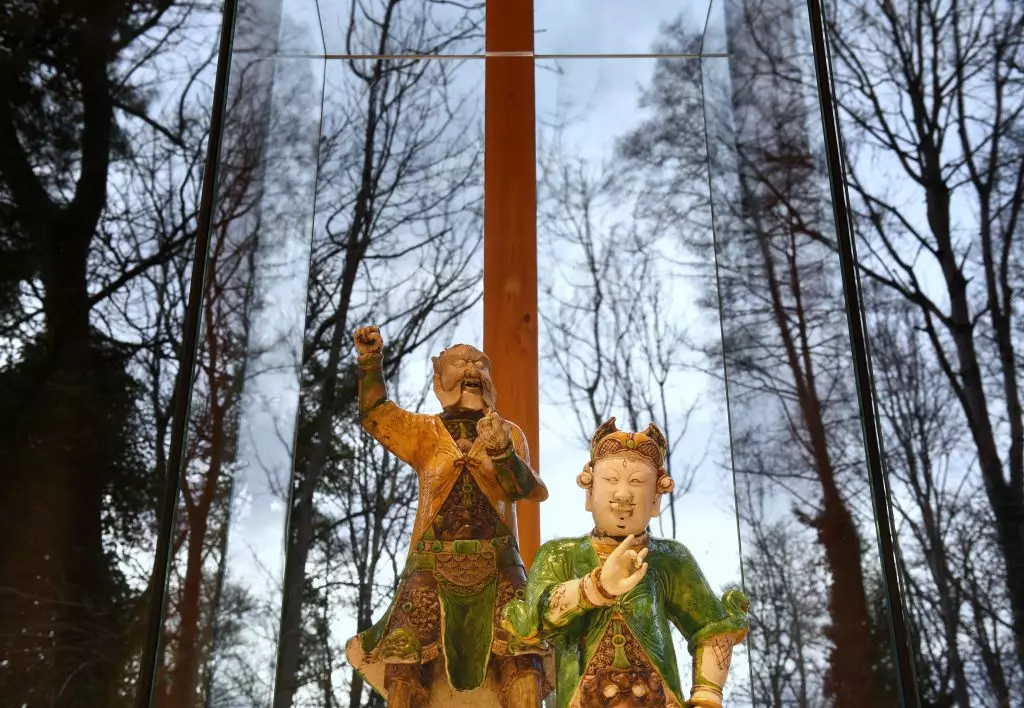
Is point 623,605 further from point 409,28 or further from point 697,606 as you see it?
point 409,28

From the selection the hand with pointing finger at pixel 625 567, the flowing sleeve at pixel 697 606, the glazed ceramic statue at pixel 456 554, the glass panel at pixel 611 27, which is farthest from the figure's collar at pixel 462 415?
the glass panel at pixel 611 27

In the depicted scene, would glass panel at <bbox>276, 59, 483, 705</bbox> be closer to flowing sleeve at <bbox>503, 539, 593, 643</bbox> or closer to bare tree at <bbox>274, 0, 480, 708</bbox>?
bare tree at <bbox>274, 0, 480, 708</bbox>

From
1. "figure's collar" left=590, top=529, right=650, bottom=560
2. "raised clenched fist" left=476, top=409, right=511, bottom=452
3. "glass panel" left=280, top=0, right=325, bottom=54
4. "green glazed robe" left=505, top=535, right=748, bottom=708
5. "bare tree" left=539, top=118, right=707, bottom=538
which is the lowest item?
"green glazed robe" left=505, top=535, right=748, bottom=708

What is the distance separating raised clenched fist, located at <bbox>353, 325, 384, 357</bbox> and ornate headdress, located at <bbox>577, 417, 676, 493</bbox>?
469 millimetres

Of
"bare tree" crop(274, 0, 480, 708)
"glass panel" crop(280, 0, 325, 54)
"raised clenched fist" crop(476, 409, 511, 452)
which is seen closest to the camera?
"raised clenched fist" crop(476, 409, 511, 452)

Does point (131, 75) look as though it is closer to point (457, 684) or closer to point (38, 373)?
point (38, 373)

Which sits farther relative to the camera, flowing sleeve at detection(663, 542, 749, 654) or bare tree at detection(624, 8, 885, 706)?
bare tree at detection(624, 8, 885, 706)

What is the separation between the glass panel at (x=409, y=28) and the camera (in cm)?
283

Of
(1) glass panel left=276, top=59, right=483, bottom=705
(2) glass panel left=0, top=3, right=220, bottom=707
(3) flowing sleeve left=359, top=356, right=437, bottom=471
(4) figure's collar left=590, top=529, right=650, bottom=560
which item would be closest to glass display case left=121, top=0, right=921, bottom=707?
(1) glass panel left=276, top=59, right=483, bottom=705

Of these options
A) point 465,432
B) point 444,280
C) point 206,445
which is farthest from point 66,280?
point 444,280

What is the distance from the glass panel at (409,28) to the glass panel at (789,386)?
2.08 ft

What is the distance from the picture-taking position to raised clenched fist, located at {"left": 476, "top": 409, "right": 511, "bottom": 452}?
1.86m

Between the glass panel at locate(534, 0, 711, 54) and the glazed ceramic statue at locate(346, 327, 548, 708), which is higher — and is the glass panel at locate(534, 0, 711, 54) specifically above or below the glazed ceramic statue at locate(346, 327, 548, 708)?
above

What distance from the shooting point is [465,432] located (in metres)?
2.02
